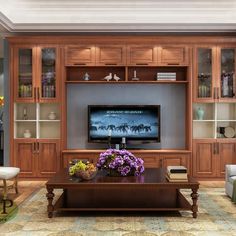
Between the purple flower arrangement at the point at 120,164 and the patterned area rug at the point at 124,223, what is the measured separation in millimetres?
533

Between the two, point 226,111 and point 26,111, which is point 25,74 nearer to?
point 26,111

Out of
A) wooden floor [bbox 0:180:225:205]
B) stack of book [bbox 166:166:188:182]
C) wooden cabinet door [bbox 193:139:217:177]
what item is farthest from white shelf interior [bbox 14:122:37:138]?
stack of book [bbox 166:166:188:182]

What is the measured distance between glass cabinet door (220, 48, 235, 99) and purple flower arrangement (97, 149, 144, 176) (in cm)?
281

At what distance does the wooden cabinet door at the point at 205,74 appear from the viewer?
24.0 ft

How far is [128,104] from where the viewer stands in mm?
7645

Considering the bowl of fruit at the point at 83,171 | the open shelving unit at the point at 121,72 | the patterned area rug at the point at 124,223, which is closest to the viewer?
the patterned area rug at the point at 124,223

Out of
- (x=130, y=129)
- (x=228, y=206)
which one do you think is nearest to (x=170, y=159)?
(x=130, y=129)

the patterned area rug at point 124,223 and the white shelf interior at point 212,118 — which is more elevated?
the white shelf interior at point 212,118

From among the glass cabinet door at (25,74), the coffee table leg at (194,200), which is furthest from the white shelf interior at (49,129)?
the coffee table leg at (194,200)

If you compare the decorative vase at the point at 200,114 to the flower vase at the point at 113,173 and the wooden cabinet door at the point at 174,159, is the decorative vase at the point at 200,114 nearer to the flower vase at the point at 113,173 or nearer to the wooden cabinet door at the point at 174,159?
the wooden cabinet door at the point at 174,159

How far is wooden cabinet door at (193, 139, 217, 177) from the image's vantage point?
7.34m

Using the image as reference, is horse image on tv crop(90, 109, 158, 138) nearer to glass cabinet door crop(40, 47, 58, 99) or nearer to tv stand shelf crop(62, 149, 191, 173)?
tv stand shelf crop(62, 149, 191, 173)

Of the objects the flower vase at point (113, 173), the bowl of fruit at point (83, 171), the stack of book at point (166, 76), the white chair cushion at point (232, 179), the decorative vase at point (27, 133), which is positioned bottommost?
the white chair cushion at point (232, 179)

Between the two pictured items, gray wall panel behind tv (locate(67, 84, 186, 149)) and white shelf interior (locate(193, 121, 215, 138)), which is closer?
white shelf interior (locate(193, 121, 215, 138))
